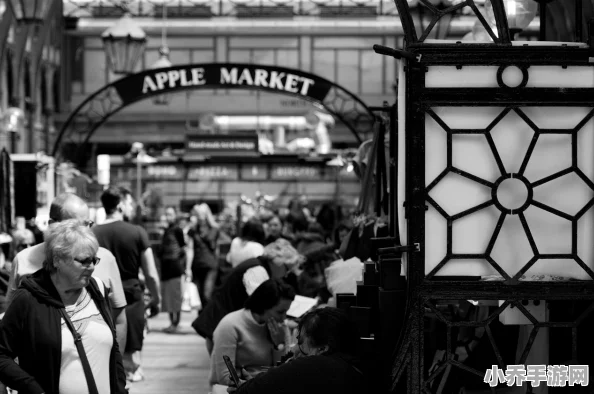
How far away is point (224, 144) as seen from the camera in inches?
1067

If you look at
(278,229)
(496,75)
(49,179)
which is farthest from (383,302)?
(49,179)

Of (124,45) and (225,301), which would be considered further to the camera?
(124,45)

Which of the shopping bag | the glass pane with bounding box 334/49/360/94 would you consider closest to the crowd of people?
the shopping bag

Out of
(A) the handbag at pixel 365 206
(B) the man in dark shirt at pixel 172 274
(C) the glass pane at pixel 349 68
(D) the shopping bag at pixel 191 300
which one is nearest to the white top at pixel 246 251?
(A) the handbag at pixel 365 206

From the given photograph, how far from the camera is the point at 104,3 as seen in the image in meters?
43.7

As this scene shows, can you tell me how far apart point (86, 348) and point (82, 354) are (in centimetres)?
6

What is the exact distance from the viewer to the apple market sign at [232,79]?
62.9 ft

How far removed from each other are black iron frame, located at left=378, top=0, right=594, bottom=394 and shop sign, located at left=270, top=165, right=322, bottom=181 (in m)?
25.9

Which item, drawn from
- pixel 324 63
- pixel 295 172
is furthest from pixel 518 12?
pixel 324 63

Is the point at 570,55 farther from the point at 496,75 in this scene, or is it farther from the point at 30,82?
the point at 30,82

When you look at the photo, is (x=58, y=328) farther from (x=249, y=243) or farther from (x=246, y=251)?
(x=249, y=243)

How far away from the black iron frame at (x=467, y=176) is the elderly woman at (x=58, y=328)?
62.4 inches

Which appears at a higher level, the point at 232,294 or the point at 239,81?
the point at 239,81

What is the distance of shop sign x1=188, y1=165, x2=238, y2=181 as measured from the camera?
29984mm
